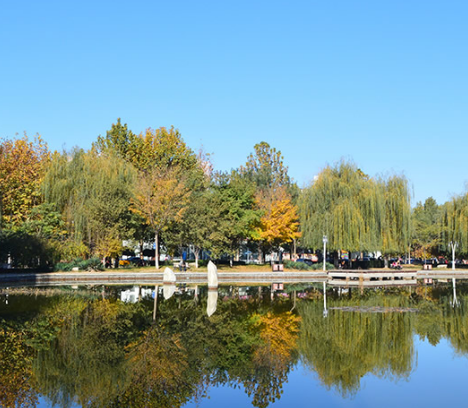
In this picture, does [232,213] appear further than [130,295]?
Yes

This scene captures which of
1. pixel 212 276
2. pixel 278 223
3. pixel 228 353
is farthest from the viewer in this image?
pixel 278 223

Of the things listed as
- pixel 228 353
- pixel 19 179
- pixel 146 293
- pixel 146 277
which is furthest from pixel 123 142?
pixel 228 353

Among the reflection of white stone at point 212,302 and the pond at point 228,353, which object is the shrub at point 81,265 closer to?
the reflection of white stone at point 212,302

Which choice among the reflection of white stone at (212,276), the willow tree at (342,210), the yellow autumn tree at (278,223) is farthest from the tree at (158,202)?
the reflection of white stone at (212,276)

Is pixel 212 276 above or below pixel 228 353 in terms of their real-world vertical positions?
above

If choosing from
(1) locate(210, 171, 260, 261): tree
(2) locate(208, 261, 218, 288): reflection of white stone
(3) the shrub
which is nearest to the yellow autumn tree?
(1) locate(210, 171, 260, 261): tree

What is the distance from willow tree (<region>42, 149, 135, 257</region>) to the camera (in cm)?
4578

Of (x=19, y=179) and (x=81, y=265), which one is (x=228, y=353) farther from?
(x=19, y=179)

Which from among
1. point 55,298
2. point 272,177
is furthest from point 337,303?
point 272,177

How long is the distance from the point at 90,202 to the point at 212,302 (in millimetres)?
22468

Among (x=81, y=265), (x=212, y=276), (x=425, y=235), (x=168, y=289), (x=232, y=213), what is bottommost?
(x=168, y=289)

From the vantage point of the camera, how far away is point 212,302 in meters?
27.2

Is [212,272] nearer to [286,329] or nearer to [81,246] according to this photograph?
[286,329]

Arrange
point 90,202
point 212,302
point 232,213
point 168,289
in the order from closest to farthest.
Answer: point 212,302
point 168,289
point 90,202
point 232,213
